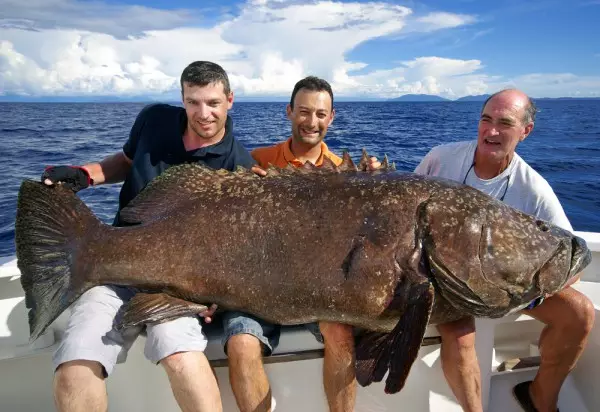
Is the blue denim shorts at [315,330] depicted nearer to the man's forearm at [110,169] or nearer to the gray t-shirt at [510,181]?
the gray t-shirt at [510,181]

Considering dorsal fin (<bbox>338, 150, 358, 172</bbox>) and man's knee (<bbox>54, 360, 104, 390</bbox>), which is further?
dorsal fin (<bbox>338, 150, 358, 172</bbox>)

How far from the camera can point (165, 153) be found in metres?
3.75

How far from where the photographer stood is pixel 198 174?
331 cm

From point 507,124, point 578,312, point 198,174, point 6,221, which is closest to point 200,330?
point 198,174

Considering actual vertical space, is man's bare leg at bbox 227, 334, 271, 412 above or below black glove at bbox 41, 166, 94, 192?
below

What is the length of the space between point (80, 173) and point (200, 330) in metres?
1.56

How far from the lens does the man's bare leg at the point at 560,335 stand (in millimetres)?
3250

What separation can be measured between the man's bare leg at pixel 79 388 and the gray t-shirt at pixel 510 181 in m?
3.01

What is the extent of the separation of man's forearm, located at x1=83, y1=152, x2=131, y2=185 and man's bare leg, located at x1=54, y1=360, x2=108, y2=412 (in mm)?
1658

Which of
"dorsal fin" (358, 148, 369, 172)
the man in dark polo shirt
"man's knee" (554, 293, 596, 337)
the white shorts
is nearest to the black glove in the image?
the man in dark polo shirt


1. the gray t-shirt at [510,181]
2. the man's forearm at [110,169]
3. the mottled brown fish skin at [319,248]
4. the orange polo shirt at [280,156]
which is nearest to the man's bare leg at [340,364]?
the mottled brown fish skin at [319,248]

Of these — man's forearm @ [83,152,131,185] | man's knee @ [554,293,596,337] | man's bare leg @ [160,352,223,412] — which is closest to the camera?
man's bare leg @ [160,352,223,412]

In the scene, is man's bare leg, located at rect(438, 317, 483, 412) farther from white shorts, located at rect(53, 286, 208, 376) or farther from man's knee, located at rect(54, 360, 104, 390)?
man's knee, located at rect(54, 360, 104, 390)

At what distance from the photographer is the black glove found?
130 inches
